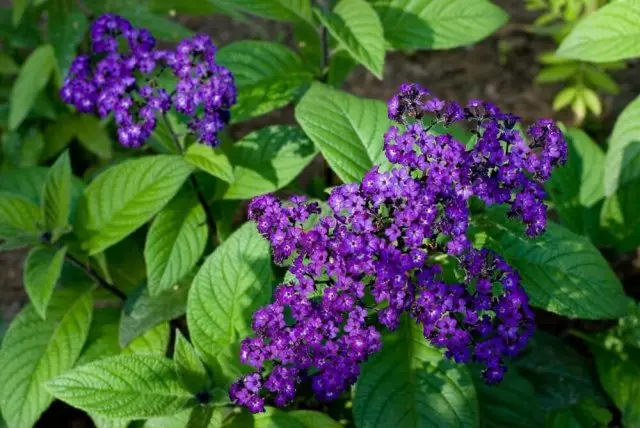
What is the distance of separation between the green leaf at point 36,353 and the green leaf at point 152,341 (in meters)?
0.18

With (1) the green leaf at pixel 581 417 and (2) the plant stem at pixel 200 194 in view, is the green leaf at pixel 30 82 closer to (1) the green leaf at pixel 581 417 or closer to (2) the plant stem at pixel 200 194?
(2) the plant stem at pixel 200 194

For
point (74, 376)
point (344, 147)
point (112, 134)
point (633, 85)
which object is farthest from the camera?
point (633, 85)

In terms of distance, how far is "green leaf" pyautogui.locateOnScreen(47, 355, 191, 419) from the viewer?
2.31 m

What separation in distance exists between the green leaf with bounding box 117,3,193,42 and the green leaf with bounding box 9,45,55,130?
0.43 metres

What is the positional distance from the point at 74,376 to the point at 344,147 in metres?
1.13

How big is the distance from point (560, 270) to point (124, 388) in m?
1.42

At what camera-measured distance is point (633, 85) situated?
176 inches

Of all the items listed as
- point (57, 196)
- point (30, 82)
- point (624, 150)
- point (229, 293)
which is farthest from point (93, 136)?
point (624, 150)

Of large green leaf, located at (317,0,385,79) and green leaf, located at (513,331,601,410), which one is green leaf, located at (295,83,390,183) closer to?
large green leaf, located at (317,0,385,79)

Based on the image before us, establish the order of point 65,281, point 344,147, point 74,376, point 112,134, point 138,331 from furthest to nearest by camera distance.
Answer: point 112,134
point 65,281
point 138,331
point 344,147
point 74,376

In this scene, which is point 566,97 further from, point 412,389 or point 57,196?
point 57,196

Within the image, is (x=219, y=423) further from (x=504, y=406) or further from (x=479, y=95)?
(x=479, y=95)

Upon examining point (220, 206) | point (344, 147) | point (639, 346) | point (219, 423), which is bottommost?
point (219, 423)

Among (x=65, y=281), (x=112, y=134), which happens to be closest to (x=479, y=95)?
(x=112, y=134)
